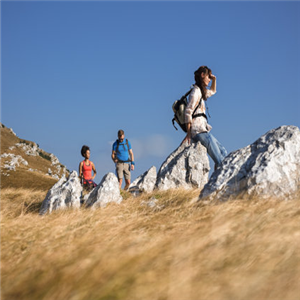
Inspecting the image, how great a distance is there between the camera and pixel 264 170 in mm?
8070

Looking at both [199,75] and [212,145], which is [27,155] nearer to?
[212,145]

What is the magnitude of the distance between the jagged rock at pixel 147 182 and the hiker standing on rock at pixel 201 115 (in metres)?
3.57

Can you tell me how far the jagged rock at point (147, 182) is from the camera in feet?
50.2

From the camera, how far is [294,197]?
7781mm

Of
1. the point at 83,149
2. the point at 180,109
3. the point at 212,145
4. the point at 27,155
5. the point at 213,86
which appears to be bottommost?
the point at 212,145

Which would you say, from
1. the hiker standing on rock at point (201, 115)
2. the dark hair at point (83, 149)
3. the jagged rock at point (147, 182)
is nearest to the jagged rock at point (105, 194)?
the hiker standing on rock at point (201, 115)

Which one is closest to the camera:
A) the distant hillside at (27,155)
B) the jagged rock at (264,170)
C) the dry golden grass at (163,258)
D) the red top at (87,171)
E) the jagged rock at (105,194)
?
the dry golden grass at (163,258)

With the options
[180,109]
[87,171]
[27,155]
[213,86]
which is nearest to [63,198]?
[180,109]

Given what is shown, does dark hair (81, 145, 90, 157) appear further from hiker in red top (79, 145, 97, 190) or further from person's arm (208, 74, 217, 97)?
person's arm (208, 74, 217, 97)

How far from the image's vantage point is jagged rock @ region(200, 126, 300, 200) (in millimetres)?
7934

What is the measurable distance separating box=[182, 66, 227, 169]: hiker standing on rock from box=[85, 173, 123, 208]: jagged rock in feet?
9.44

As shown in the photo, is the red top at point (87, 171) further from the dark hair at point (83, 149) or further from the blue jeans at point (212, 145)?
the blue jeans at point (212, 145)

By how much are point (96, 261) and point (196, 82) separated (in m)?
7.82

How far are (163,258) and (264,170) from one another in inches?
149
